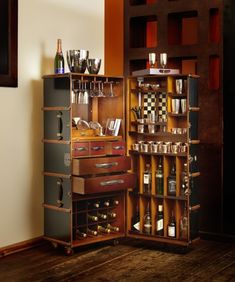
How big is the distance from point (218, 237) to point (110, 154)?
1.39 metres

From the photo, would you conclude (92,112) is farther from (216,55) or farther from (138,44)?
(216,55)

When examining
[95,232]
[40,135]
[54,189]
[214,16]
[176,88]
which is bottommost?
[95,232]

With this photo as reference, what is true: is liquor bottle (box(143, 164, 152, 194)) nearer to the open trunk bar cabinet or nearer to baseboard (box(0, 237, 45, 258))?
the open trunk bar cabinet

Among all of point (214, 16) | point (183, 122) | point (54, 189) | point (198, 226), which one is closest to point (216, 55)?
point (214, 16)

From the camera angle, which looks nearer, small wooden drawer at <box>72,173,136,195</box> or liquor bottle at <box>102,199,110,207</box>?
small wooden drawer at <box>72,173,136,195</box>

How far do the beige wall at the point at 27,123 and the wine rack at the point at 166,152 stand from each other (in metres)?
0.89

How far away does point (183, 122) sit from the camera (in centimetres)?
490

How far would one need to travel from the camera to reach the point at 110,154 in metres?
4.80

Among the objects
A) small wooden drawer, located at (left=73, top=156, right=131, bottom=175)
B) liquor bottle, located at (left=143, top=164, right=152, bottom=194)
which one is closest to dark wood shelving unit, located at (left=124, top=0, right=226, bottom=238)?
liquor bottle, located at (left=143, top=164, right=152, bottom=194)

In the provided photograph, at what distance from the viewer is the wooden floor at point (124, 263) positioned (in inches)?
156

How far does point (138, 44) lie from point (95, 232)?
2.14 meters

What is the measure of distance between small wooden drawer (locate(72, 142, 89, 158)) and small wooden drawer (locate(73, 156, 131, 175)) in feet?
0.27

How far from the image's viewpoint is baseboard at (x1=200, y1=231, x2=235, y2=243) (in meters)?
4.99

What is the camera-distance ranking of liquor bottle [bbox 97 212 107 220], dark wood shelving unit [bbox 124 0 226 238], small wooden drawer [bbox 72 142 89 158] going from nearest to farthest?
small wooden drawer [bbox 72 142 89 158] < liquor bottle [bbox 97 212 107 220] < dark wood shelving unit [bbox 124 0 226 238]
